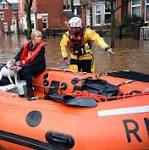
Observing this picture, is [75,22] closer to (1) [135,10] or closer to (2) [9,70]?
(2) [9,70]

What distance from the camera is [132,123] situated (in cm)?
644

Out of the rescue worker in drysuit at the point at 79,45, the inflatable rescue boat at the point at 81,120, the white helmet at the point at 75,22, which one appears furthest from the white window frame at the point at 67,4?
the inflatable rescue boat at the point at 81,120

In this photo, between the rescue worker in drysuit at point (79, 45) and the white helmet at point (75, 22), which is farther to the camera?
the rescue worker in drysuit at point (79, 45)

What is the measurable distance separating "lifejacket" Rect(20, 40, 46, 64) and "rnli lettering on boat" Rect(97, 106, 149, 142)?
2647 millimetres

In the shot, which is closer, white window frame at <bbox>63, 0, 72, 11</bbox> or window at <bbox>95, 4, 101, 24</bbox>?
window at <bbox>95, 4, 101, 24</bbox>

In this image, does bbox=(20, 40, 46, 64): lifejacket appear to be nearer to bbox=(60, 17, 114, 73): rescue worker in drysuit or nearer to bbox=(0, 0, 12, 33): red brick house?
bbox=(60, 17, 114, 73): rescue worker in drysuit

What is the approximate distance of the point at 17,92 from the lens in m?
8.59

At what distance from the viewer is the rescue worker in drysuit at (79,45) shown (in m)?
9.25

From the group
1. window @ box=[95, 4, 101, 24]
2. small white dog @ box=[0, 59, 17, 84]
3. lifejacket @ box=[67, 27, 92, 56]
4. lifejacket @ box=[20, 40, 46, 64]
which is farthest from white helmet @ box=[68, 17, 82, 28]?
window @ box=[95, 4, 101, 24]

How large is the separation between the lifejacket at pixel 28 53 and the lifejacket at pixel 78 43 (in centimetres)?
80

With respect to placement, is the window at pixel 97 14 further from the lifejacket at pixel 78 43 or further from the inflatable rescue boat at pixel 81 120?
the inflatable rescue boat at pixel 81 120

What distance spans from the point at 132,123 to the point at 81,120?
26.0 inches

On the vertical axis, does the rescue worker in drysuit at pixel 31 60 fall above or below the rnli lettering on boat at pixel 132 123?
above

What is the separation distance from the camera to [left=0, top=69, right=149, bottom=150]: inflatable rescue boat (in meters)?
6.38
